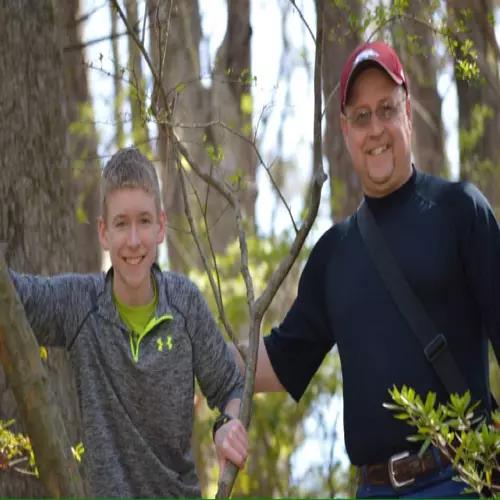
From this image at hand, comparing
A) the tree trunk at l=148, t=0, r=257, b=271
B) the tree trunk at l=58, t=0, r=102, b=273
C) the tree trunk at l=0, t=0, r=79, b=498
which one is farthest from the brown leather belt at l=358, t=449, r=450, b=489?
the tree trunk at l=148, t=0, r=257, b=271

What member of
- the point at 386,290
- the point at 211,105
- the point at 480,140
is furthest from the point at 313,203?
the point at 211,105

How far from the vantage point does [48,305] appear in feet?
12.0

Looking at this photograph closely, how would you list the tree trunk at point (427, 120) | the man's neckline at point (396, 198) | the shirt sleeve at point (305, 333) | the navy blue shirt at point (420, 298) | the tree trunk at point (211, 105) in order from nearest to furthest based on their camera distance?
the navy blue shirt at point (420, 298), the man's neckline at point (396, 198), the shirt sleeve at point (305, 333), the tree trunk at point (211, 105), the tree trunk at point (427, 120)

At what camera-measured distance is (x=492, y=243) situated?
3703 millimetres

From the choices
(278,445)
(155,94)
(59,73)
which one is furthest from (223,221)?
(155,94)

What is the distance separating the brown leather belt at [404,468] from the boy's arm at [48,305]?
1.19 metres

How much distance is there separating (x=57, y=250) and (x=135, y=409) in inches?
63.9

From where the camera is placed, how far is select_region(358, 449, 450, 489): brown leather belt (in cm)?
362

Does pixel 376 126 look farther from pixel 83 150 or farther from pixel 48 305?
pixel 83 150

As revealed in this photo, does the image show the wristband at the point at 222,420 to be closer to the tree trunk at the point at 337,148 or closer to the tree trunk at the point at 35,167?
the tree trunk at the point at 35,167

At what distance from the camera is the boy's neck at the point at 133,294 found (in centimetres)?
379

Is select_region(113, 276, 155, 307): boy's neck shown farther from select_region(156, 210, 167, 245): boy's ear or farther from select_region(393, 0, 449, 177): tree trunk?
select_region(393, 0, 449, 177): tree trunk

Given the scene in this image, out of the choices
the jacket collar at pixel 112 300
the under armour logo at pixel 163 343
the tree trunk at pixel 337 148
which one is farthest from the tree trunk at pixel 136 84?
the tree trunk at pixel 337 148

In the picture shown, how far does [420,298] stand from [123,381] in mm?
1075
